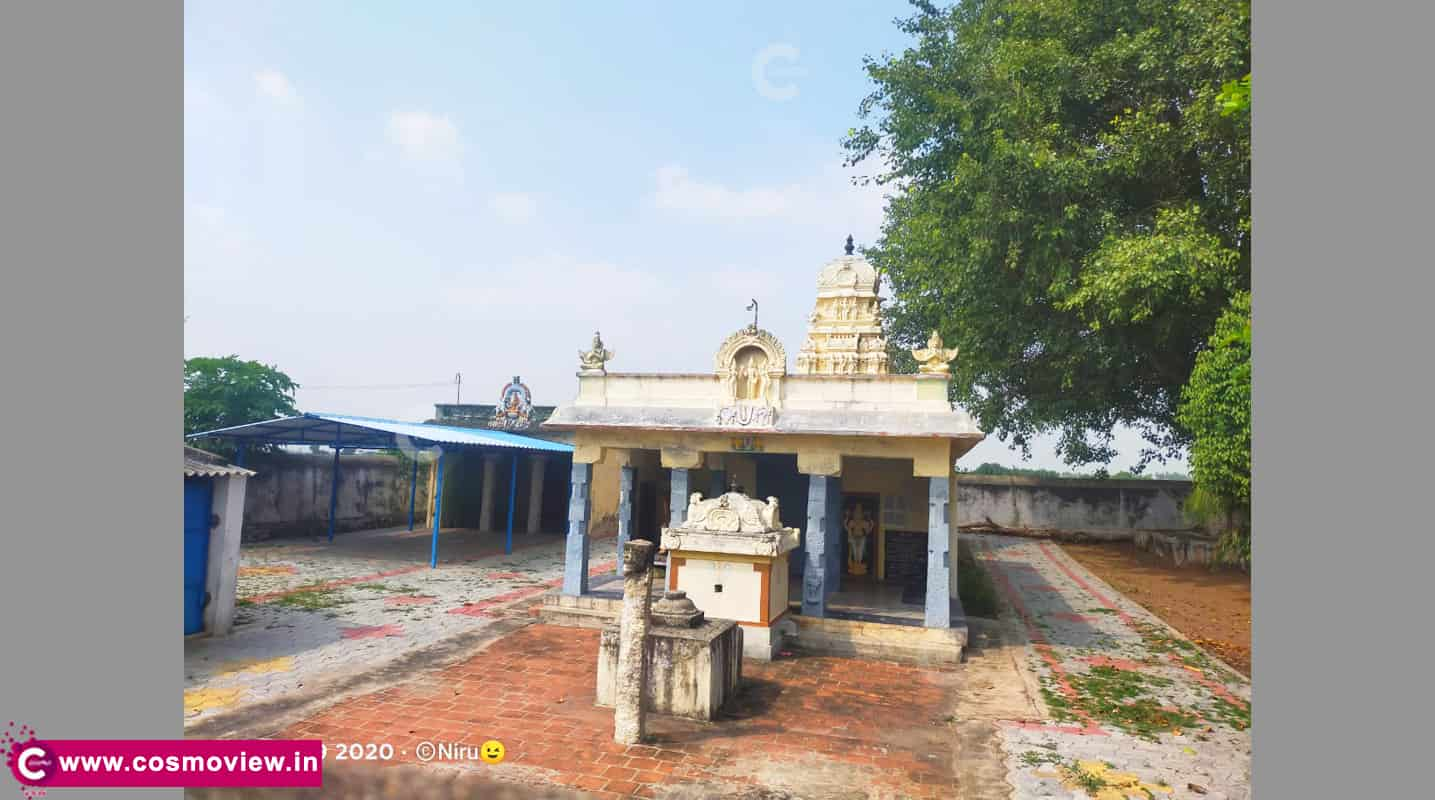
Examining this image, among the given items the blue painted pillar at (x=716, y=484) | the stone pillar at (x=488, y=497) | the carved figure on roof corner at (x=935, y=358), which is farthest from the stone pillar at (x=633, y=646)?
the stone pillar at (x=488, y=497)

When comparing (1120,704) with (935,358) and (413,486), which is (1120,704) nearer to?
(935,358)

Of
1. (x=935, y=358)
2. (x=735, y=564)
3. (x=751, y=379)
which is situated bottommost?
(x=735, y=564)

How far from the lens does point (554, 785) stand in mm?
6684

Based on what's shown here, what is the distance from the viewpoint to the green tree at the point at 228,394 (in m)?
22.5

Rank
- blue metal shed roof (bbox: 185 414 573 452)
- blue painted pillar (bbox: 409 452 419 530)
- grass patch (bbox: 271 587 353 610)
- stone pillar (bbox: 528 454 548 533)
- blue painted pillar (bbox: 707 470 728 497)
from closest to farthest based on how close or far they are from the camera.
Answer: grass patch (bbox: 271 587 353 610), blue painted pillar (bbox: 707 470 728 497), blue metal shed roof (bbox: 185 414 573 452), blue painted pillar (bbox: 409 452 419 530), stone pillar (bbox: 528 454 548 533)

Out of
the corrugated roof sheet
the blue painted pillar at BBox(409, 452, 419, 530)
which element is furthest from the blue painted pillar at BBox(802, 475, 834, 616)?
the blue painted pillar at BBox(409, 452, 419, 530)

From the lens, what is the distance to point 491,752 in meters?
7.29

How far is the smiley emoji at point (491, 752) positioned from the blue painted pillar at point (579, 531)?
227 inches

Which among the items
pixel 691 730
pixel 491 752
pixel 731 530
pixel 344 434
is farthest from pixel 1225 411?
pixel 344 434

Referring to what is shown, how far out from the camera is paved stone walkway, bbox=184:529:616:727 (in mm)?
9516

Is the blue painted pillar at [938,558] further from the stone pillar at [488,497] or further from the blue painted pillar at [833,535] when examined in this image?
the stone pillar at [488,497]

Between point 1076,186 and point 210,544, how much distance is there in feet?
55.6

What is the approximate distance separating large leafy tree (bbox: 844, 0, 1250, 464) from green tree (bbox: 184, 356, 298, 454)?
764 inches
